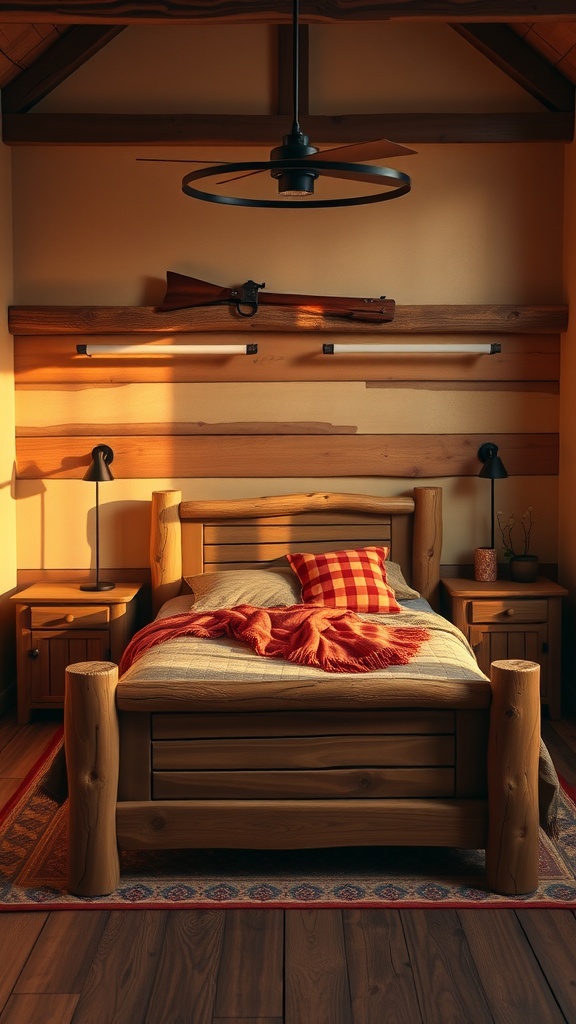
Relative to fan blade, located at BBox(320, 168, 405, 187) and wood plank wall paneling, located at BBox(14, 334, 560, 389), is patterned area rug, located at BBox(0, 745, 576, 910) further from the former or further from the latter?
wood plank wall paneling, located at BBox(14, 334, 560, 389)

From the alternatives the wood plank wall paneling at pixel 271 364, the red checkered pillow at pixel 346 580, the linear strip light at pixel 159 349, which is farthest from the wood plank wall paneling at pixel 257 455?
the red checkered pillow at pixel 346 580

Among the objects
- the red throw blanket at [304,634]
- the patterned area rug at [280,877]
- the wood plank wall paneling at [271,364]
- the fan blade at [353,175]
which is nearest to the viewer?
the fan blade at [353,175]

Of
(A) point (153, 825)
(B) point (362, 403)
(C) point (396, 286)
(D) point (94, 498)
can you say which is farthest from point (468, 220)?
(A) point (153, 825)

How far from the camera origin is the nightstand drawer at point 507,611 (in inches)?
187

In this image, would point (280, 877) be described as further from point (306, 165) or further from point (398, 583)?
point (306, 165)

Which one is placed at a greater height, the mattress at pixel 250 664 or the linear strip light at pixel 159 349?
the linear strip light at pixel 159 349

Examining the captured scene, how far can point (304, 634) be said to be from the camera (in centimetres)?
367

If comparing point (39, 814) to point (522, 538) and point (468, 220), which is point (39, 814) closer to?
point (522, 538)

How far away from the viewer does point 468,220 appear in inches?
198

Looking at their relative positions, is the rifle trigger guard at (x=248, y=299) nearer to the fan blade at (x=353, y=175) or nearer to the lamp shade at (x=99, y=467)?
the lamp shade at (x=99, y=467)

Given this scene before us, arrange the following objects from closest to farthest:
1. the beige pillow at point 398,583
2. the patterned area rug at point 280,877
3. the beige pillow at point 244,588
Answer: the patterned area rug at point 280,877 → the beige pillow at point 244,588 → the beige pillow at point 398,583

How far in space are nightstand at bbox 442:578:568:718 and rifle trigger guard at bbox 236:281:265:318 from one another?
154 centimetres

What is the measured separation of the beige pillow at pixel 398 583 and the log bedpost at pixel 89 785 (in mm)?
1869

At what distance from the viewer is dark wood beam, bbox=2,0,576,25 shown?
3.79m
